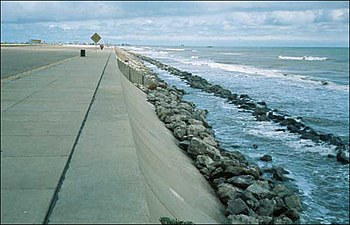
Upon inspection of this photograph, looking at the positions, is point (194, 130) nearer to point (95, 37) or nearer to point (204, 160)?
point (204, 160)

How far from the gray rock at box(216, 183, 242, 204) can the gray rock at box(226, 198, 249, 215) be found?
43 cm

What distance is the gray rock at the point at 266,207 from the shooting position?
700cm

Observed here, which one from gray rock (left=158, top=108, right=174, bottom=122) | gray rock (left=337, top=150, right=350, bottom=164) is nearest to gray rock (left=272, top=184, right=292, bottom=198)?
gray rock (left=337, top=150, right=350, bottom=164)

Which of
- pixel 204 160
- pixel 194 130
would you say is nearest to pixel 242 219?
pixel 204 160

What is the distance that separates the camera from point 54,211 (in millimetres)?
3520

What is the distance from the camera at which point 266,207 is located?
7180 millimetres

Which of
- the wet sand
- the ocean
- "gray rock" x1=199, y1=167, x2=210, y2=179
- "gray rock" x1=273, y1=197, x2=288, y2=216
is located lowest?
the ocean

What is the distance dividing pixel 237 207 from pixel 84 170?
3324mm

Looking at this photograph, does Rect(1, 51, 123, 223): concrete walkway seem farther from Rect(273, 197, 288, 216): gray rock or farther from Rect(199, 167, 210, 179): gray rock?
Rect(273, 197, 288, 216): gray rock

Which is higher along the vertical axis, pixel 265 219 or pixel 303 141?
pixel 265 219

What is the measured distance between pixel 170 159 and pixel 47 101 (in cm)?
317

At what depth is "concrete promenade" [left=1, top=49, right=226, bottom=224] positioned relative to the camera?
360cm

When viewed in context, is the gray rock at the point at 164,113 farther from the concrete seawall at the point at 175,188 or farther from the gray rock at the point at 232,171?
the gray rock at the point at 232,171

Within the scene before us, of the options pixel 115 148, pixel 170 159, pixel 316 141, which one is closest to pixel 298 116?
pixel 316 141
